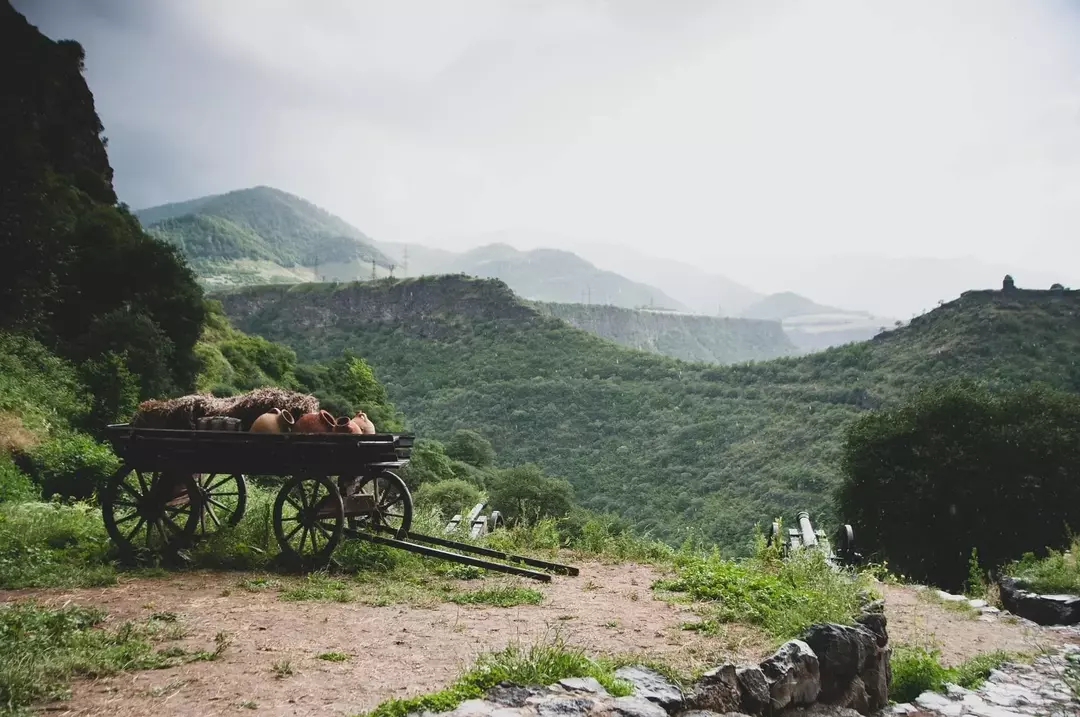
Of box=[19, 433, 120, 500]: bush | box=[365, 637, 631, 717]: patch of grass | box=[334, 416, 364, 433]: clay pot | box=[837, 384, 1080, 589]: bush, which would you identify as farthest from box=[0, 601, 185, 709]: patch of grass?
box=[837, 384, 1080, 589]: bush

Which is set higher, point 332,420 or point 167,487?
point 332,420

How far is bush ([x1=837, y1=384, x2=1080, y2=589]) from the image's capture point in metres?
15.0

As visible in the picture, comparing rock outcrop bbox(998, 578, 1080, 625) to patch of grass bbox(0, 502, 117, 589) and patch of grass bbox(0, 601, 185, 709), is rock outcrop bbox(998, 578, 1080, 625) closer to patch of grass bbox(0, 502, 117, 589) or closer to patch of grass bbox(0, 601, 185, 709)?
patch of grass bbox(0, 601, 185, 709)

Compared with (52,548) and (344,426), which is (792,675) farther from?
(52,548)

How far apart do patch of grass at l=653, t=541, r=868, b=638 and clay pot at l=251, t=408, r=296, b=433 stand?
4388 mm

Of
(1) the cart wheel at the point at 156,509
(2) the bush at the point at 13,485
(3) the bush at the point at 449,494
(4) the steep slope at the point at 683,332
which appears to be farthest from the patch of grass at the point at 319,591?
(4) the steep slope at the point at 683,332

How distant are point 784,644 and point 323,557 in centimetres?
470

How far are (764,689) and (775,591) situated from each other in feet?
6.56

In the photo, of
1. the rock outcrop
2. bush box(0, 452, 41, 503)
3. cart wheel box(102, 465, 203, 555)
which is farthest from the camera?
bush box(0, 452, 41, 503)

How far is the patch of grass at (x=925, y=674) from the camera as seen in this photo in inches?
238

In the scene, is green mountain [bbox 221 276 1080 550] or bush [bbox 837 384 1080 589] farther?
green mountain [bbox 221 276 1080 550]

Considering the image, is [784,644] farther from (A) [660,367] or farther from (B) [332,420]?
(A) [660,367]

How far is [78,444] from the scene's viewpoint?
12.9m

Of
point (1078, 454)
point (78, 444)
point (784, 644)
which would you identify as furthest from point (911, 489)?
point (78, 444)
